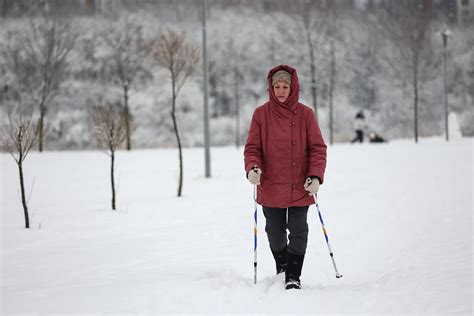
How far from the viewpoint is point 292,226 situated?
13.6ft

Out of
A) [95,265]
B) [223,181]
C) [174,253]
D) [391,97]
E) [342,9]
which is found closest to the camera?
[95,265]

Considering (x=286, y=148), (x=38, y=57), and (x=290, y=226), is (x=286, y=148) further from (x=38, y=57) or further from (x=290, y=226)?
(x=38, y=57)

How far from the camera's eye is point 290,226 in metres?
4.16

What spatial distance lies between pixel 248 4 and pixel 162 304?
42.7 metres

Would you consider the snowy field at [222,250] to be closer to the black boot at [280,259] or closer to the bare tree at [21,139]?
the black boot at [280,259]

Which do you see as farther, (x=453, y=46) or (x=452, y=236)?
(x=453, y=46)

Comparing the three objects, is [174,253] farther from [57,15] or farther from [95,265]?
[57,15]

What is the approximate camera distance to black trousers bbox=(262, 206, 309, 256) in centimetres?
413

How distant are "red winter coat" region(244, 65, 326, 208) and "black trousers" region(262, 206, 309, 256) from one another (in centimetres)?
11

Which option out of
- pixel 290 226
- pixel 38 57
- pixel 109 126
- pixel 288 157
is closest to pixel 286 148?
pixel 288 157

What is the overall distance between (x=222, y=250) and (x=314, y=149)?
240 cm

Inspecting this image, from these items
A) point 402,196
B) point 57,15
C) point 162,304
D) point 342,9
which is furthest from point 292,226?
point 342,9

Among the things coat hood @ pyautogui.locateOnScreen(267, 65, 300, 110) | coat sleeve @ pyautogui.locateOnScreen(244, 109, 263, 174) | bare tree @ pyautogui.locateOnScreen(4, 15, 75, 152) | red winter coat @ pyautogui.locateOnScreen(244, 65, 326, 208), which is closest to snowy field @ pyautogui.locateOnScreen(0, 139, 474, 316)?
red winter coat @ pyautogui.locateOnScreen(244, 65, 326, 208)

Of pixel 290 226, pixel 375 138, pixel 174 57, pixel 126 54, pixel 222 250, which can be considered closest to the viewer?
pixel 290 226
